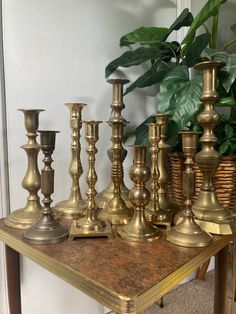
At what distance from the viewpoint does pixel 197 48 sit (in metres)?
0.99

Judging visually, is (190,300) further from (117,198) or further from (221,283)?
(117,198)

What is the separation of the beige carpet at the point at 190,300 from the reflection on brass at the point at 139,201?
76cm

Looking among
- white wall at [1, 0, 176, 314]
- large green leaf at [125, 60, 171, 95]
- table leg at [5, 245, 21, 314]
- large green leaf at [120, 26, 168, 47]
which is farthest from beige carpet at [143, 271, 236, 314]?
large green leaf at [120, 26, 168, 47]

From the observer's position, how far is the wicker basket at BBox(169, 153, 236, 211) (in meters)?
0.98

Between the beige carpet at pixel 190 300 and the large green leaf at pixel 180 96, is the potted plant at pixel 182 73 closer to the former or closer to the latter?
the large green leaf at pixel 180 96

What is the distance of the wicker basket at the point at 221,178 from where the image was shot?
98 cm

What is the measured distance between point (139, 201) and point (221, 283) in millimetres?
448

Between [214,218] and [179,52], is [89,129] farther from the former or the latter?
[179,52]

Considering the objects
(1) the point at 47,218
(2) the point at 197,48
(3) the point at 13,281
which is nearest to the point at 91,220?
(1) the point at 47,218

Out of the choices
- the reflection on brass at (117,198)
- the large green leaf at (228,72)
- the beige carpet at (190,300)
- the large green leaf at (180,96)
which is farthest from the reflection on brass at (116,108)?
the beige carpet at (190,300)

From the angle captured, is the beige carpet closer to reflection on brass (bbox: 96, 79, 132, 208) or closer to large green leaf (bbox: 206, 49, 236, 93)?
reflection on brass (bbox: 96, 79, 132, 208)

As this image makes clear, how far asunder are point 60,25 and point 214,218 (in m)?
0.78

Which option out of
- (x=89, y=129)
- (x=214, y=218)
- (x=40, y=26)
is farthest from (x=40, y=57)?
(x=214, y=218)

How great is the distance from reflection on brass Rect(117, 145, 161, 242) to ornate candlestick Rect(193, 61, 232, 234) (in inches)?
5.5
